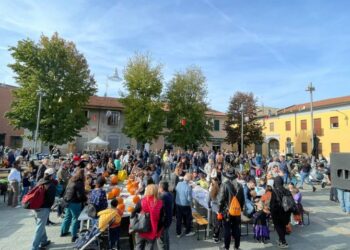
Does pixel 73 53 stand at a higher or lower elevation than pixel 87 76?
higher

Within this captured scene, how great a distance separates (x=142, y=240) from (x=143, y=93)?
23.0 metres

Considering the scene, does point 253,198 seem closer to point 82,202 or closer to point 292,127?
point 82,202

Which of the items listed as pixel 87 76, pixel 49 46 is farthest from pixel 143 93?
pixel 49 46

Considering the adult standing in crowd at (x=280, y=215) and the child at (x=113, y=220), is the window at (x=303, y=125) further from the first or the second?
the child at (x=113, y=220)

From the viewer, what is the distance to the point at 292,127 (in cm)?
3725

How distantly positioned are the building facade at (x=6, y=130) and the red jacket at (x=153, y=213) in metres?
36.7

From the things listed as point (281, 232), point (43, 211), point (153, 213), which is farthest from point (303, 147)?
point (43, 211)

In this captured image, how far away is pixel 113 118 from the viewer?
31000mm

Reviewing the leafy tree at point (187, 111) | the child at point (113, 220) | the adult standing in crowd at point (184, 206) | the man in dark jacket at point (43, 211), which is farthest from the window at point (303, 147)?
the man in dark jacket at point (43, 211)

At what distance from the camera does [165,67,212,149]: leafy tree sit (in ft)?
92.3

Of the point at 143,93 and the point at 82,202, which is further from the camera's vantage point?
the point at 143,93

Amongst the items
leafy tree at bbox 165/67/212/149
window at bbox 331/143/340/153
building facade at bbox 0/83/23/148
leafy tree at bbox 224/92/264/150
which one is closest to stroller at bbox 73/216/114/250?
leafy tree at bbox 165/67/212/149

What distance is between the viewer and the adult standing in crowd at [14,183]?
8891 mm

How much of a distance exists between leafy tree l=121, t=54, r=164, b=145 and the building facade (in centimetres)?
1921
